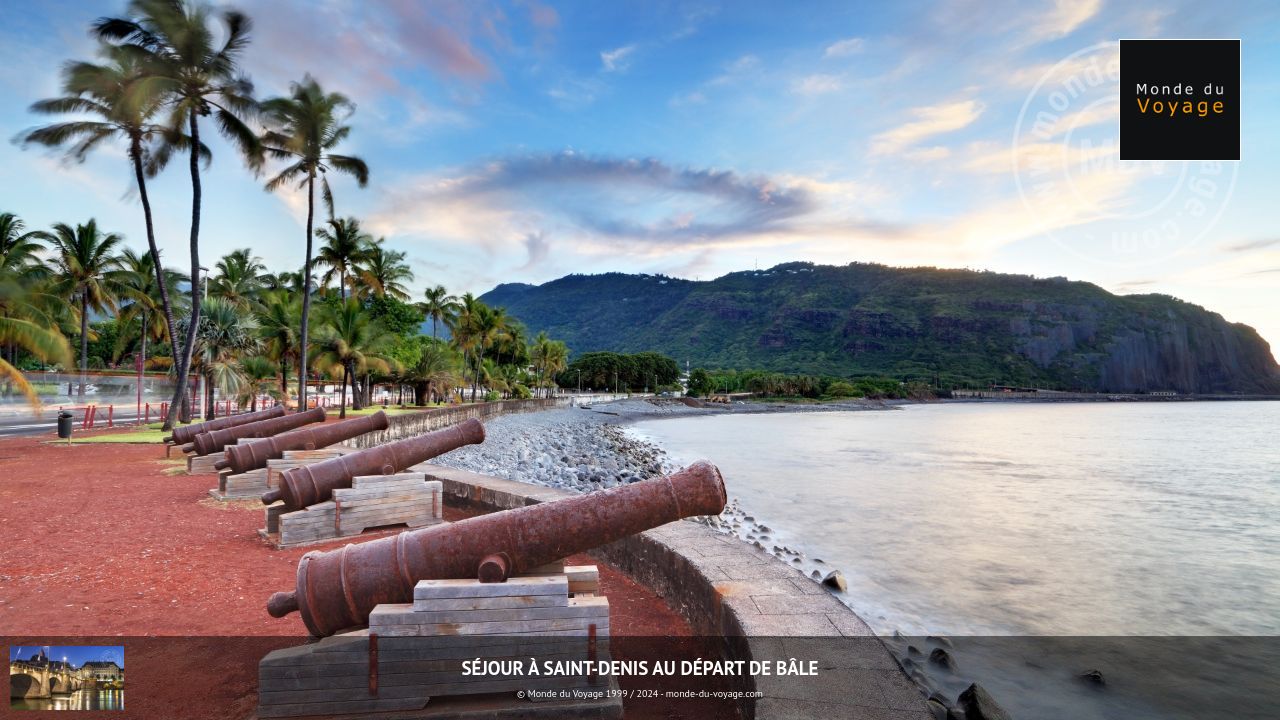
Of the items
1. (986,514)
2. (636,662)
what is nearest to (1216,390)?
(986,514)

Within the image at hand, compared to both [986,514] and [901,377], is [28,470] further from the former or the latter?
[901,377]

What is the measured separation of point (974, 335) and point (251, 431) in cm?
17296

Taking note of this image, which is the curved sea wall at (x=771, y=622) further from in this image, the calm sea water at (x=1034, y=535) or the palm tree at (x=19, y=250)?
the palm tree at (x=19, y=250)

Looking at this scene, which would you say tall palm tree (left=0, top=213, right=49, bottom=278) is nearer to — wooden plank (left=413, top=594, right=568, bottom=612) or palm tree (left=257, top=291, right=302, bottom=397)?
palm tree (left=257, top=291, right=302, bottom=397)

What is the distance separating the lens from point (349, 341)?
1104 inches

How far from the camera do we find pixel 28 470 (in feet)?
35.8

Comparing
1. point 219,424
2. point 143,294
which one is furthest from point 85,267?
point 219,424

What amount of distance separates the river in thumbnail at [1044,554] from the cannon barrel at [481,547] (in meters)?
3.99

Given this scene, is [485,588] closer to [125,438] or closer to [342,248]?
[125,438]

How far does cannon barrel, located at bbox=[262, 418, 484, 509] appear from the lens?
5.86m

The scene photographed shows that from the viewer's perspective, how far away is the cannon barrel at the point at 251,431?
Answer: 9062 millimetres

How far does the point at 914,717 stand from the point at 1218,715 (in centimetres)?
543

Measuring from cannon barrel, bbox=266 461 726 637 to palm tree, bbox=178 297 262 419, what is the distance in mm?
23325

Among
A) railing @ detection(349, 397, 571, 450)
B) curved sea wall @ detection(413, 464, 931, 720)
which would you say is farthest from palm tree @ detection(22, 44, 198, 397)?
curved sea wall @ detection(413, 464, 931, 720)
